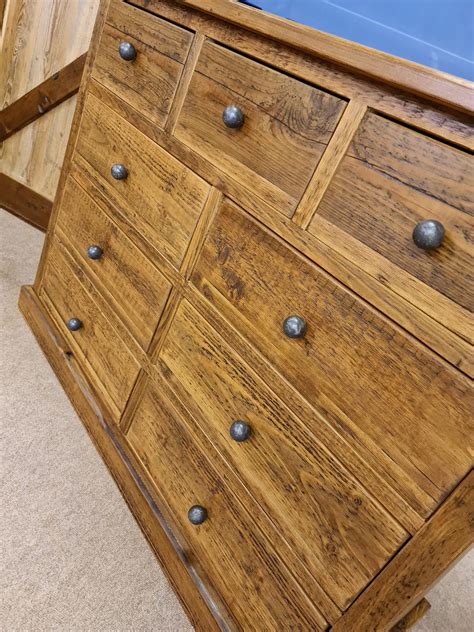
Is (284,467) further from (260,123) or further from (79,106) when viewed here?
(79,106)

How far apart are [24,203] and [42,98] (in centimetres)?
44

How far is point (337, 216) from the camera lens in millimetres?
712

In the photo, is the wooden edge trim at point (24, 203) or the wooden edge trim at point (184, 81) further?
the wooden edge trim at point (24, 203)

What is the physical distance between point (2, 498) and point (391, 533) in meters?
0.90

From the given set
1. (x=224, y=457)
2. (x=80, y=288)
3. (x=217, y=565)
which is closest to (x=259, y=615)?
(x=217, y=565)

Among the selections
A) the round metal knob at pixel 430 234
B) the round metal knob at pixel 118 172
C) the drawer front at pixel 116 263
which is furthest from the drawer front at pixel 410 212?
the round metal knob at pixel 118 172

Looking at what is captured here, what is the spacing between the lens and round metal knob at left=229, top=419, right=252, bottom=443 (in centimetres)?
84

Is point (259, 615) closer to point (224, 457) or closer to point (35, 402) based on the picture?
point (224, 457)

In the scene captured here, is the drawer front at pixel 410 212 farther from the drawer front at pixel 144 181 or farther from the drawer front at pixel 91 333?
the drawer front at pixel 91 333

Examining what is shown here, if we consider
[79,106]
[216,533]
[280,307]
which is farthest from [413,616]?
[79,106]

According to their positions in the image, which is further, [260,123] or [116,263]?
[116,263]

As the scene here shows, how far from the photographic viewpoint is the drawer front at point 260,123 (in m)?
0.73

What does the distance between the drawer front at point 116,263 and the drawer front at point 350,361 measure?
22cm

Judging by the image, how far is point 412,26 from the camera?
0.73 metres
